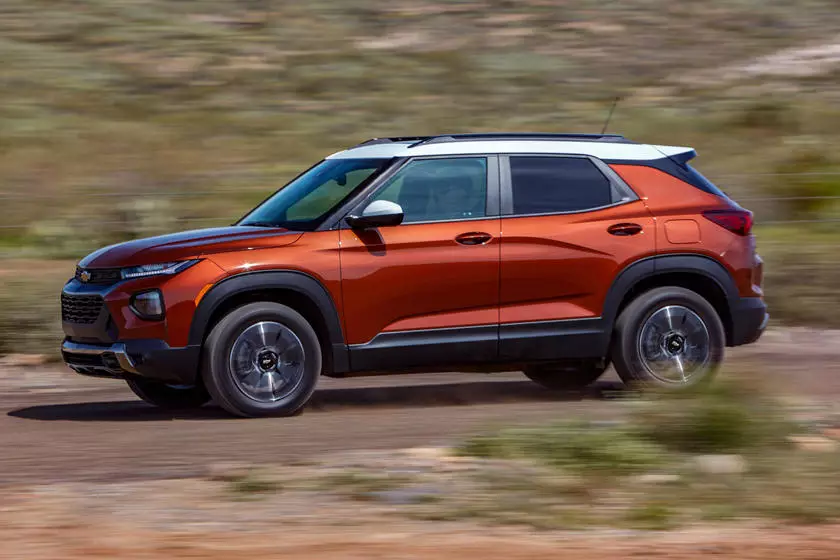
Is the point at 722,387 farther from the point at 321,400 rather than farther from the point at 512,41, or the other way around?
the point at 512,41

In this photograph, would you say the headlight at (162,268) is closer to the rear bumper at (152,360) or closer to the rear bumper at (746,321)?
the rear bumper at (152,360)

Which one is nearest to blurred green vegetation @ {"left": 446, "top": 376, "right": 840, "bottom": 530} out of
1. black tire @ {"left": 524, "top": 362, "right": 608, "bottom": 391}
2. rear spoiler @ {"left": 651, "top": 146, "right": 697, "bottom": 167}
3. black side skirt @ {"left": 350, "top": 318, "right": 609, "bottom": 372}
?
black side skirt @ {"left": 350, "top": 318, "right": 609, "bottom": 372}

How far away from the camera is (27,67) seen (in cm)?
2514

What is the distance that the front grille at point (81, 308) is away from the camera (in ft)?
29.1

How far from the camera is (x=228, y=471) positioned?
7113 mm

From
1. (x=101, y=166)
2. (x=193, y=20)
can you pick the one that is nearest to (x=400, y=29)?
(x=193, y=20)

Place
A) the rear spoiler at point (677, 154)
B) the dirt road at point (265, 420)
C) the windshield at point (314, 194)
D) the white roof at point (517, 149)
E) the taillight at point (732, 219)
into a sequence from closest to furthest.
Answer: the dirt road at point (265, 420) → the windshield at point (314, 194) → the white roof at point (517, 149) → the taillight at point (732, 219) → the rear spoiler at point (677, 154)

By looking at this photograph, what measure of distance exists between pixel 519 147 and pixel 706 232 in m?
1.35

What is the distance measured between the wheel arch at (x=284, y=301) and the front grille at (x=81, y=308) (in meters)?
0.66

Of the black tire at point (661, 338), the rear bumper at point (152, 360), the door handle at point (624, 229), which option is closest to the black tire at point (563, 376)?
the black tire at point (661, 338)

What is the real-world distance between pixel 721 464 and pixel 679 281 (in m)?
3.24

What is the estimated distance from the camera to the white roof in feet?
30.5

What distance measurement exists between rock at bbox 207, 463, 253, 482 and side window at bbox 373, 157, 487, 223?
7.75 ft

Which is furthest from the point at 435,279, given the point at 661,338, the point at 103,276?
the point at 103,276
